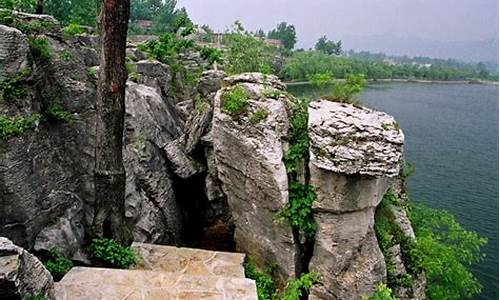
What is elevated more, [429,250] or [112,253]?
[112,253]

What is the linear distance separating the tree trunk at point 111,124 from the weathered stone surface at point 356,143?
8.69 ft

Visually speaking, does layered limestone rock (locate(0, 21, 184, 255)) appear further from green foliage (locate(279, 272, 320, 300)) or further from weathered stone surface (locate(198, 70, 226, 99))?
weathered stone surface (locate(198, 70, 226, 99))

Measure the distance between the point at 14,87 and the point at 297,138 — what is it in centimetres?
391

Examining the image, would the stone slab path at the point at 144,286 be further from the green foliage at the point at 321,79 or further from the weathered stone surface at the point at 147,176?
the green foliage at the point at 321,79

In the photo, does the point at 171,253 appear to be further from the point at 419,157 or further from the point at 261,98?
the point at 419,157

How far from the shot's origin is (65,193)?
20.2 ft

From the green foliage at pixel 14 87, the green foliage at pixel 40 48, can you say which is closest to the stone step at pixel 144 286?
the green foliage at pixel 14 87

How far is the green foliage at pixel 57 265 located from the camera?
218 inches

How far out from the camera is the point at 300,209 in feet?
21.7

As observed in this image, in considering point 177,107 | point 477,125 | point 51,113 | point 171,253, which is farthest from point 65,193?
point 477,125

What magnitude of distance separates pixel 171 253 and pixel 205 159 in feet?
8.57

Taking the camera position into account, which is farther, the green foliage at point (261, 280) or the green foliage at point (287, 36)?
the green foliage at point (287, 36)

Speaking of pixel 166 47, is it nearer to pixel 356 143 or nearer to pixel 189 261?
pixel 189 261

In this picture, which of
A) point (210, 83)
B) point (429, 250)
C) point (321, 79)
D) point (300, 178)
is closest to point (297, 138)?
point (300, 178)
